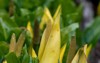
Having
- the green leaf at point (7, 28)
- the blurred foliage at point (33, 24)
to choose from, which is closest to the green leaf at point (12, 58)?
the blurred foliage at point (33, 24)

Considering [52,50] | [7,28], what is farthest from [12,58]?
[7,28]

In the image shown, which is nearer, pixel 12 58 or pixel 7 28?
pixel 12 58

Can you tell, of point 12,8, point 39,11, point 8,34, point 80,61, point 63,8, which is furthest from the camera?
point 63,8

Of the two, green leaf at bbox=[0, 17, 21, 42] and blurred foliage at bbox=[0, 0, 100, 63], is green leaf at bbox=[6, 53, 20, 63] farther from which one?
green leaf at bbox=[0, 17, 21, 42]

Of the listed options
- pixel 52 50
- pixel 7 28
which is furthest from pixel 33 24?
pixel 52 50

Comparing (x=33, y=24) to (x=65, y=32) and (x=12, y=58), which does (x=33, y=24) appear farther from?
(x=12, y=58)

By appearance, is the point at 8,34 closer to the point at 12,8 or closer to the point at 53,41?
the point at 12,8

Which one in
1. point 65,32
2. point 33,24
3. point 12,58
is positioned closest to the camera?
point 12,58

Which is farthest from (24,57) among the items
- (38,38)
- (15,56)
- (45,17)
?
(45,17)

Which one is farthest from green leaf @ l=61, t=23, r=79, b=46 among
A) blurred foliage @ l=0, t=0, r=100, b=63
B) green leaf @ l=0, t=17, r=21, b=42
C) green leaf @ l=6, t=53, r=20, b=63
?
green leaf @ l=6, t=53, r=20, b=63

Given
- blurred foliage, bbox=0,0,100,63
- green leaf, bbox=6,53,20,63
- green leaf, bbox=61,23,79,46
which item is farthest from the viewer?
green leaf, bbox=61,23,79,46

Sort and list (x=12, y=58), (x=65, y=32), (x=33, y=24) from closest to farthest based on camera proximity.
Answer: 1. (x=12, y=58)
2. (x=65, y=32)
3. (x=33, y=24)
